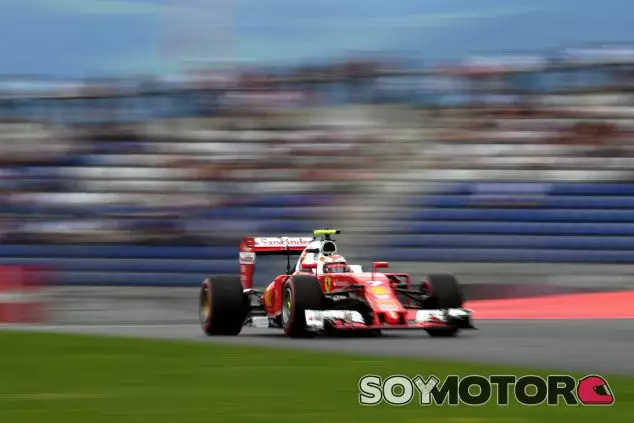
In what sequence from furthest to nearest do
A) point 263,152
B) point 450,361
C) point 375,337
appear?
point 263,152 < point 375,337 < point 450,361

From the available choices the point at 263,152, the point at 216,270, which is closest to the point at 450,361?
the point at 216,270

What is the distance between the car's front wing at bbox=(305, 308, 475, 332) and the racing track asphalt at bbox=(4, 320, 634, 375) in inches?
6.0

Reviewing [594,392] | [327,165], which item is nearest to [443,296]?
[594,392]

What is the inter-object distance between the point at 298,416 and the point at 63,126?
22.3m

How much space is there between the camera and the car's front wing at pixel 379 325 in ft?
45.2

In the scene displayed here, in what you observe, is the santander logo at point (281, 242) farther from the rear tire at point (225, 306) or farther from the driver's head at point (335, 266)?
the driver's head at point (335, 266)

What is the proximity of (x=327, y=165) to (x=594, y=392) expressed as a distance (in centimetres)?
1957

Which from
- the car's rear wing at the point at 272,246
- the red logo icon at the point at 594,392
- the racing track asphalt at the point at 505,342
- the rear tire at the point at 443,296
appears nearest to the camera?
the red logo icon at the point at 594,392

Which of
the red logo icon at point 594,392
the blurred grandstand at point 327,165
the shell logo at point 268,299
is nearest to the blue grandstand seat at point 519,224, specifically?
the blurred grandstand at point 327,165

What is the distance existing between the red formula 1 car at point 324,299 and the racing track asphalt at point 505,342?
0.19 m

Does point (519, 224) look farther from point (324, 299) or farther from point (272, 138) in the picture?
point (324, 299)

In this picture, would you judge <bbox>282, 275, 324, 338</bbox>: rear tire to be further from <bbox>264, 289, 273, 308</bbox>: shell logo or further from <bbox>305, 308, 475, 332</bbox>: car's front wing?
<bbox>264, 289, 273, 308</bbox>: shell logo

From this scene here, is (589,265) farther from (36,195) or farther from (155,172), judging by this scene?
(36,195)

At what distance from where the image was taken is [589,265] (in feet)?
78.9
